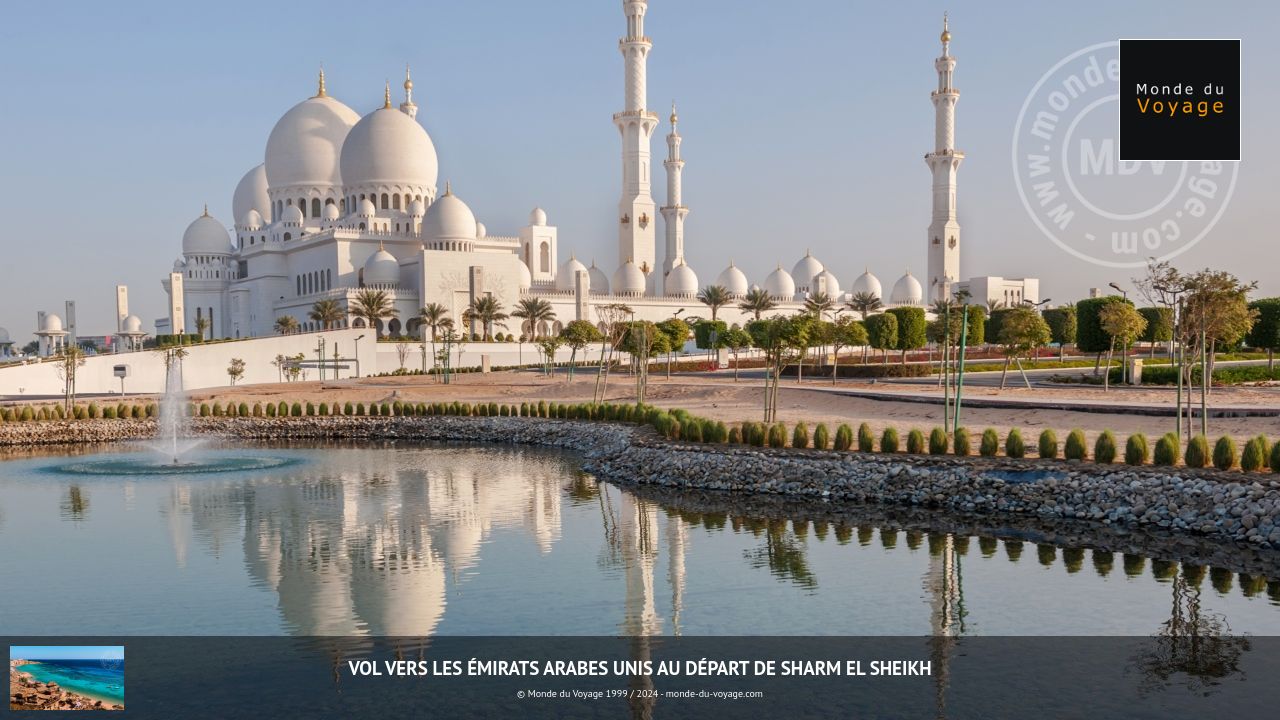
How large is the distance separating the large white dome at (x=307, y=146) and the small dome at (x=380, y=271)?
38.7 feet

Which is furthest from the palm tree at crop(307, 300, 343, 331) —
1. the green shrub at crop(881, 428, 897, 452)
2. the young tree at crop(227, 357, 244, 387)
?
the green shrub at crop(881, 428, 897, 452)

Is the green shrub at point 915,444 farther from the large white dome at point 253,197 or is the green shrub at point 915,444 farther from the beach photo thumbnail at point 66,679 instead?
the large white dome at point 253,197

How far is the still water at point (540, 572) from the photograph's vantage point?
11.9 metres

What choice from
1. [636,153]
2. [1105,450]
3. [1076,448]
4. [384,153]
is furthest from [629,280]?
[1105,450]

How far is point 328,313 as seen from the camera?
65.7 m

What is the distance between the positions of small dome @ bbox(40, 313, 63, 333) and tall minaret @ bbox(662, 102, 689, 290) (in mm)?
52537

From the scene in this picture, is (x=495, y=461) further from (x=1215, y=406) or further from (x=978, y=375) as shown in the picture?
(x=978, y=375)

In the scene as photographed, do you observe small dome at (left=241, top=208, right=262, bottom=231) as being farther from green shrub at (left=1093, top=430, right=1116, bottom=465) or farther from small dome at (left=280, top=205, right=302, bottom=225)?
green shrub at (left=1093, top=430, right=1116, bottom=465)

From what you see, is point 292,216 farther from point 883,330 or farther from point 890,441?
point 890,441

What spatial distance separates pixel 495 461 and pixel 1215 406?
1870 centimetres

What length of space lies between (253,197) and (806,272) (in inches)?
2069

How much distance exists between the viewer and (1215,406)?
2628 centimetres

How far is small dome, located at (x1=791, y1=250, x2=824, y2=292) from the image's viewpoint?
103438 millimetres

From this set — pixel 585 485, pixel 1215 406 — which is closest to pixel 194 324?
pixel 585 485
